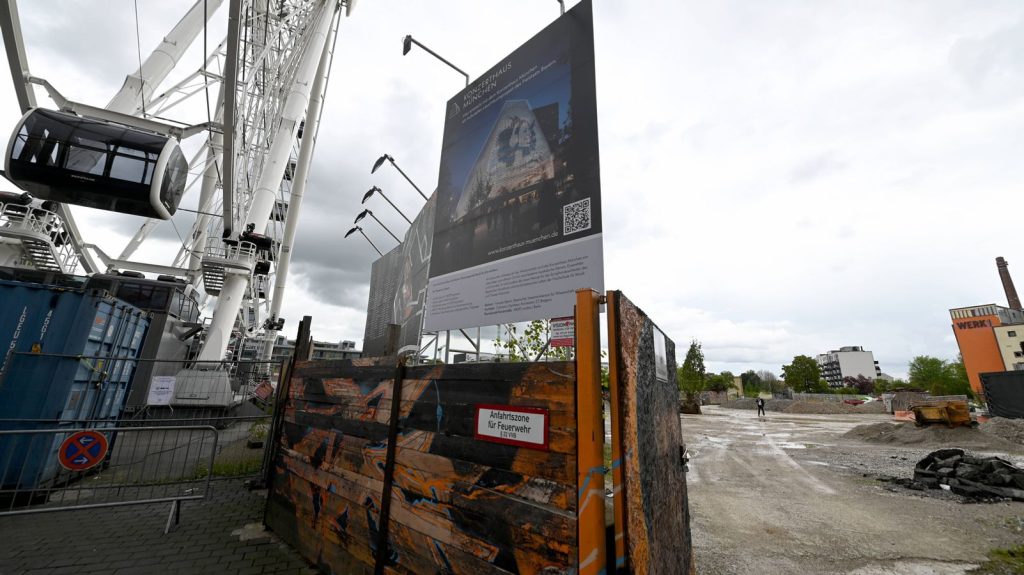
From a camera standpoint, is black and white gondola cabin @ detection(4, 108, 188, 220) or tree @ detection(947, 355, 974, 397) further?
tree @ detection(947, 355, 974, 397)

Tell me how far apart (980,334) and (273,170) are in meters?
77.8

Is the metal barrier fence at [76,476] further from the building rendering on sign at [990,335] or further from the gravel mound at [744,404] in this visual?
the building rendering on sign at [990,335]

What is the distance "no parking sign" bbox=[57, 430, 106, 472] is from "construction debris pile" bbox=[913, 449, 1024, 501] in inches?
491

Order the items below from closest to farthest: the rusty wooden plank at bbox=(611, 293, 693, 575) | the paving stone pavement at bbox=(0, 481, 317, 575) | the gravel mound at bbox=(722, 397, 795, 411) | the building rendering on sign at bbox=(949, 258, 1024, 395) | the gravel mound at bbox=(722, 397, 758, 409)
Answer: the rusty wooden plank at bbox=(611, 293, 693, 575)
the paving stone pavement at bbox=(0, 481, 317, 575)
the gravel mound at bbox=(722, 397, 795, 411)
the gravel mound at bbox=(722, 397, 758, 409)
the building rendering on sign at bbox=(949, 258, 1024, 395)

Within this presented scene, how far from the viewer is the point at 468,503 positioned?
7.66ft

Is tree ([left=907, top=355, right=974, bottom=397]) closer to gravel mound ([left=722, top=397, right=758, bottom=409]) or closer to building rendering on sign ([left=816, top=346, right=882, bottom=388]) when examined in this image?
A: gravel mound ([left=722, top=397, right=758, bottom=409])

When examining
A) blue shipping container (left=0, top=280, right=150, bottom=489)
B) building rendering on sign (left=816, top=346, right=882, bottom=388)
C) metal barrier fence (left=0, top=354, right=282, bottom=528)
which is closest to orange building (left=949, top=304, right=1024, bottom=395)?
building rendering on sign (left=816, top=346, right=882, bottom=388)

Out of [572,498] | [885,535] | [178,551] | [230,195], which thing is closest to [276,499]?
[178,551]

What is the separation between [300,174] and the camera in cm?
3078

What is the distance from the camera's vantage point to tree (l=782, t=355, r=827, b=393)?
58.2m

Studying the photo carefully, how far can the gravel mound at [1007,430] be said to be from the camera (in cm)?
1208

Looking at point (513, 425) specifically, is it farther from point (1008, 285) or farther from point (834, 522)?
point (1008, 285)

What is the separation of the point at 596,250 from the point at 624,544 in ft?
8.10

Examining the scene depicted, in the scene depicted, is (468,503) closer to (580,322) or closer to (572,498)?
(572,498)
